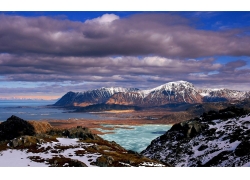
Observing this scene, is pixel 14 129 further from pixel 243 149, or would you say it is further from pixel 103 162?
pixel 243 149

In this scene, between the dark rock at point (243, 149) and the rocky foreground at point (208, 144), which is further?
the rocky foreground at point (208, 144)

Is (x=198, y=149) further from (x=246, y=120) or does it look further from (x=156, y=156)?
(x=246, y=120)

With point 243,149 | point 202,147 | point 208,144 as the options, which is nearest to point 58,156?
point 243,149

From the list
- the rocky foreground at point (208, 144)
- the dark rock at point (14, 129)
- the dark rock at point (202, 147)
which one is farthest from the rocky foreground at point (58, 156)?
the dark rock at point (14, 129)

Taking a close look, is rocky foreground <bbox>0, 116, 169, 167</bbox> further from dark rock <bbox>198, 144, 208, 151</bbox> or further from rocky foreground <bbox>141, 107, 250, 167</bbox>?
dark rock <bbox>198, 144, 208, 151</bbox>

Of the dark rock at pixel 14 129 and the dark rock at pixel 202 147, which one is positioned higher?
the dark rock at pixel 14 129

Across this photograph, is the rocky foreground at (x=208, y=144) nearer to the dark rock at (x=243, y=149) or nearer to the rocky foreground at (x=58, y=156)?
the dark rock at (x=243, y=149)

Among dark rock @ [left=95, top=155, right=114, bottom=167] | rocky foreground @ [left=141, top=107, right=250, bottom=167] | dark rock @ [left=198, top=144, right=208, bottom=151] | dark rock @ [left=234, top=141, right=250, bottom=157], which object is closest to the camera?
dark rock @ [left=95, top=155, right=114, bottom=167]

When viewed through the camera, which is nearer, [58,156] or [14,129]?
[58,156]

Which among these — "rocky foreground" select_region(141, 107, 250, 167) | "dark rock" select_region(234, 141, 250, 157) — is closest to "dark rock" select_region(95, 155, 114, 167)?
"rocky foreground" select_region(141, 107, 250, 167)
